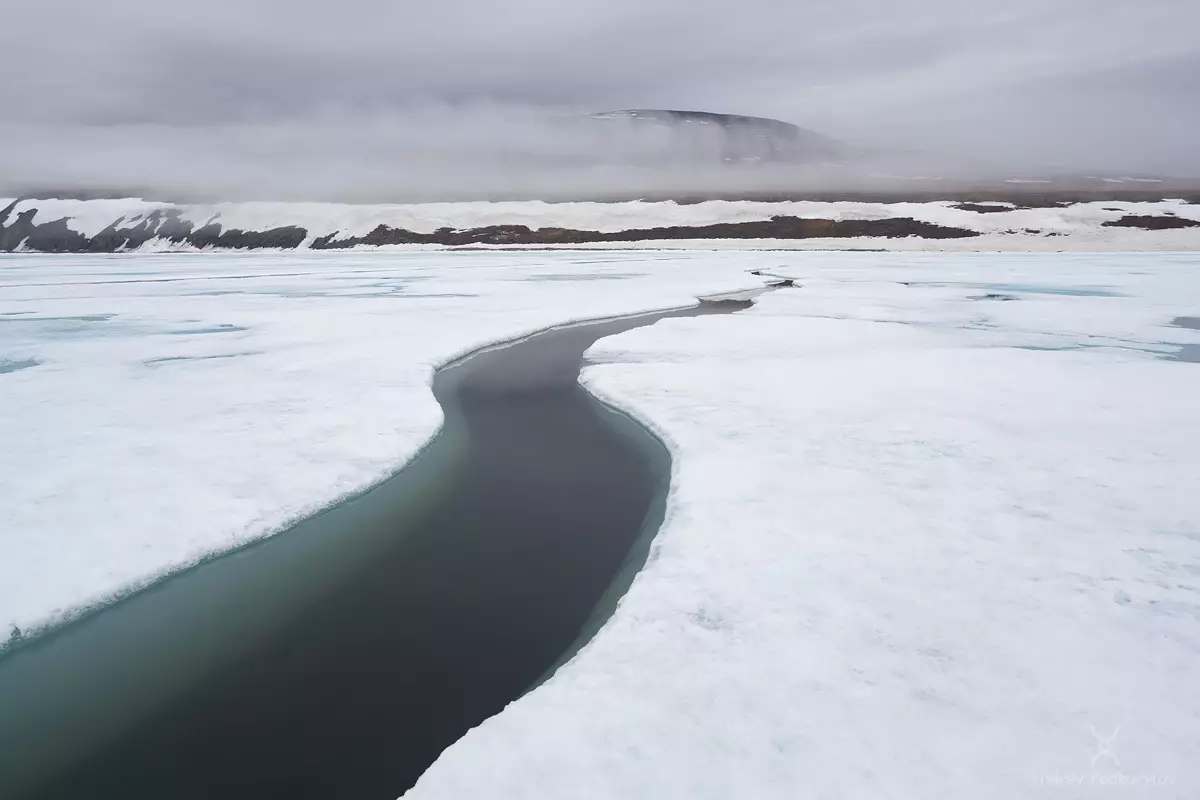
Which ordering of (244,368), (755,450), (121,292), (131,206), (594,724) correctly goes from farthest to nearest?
(131,206), (121,292), (244,368), (755,450), (594,724)

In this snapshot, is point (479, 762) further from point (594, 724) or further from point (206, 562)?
point (206, 562)

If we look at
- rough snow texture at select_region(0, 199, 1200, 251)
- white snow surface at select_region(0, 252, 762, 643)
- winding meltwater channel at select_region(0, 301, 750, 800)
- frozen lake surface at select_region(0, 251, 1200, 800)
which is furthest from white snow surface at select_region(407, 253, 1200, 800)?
rough snow texture at select_region(0, 199, 1200, 251)

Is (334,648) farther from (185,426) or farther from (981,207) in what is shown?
(981,207)

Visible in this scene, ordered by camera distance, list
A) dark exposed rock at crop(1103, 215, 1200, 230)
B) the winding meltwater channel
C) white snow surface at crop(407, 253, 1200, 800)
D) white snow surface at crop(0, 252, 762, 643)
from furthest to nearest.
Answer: dark exposed rock at crop(1103, 215, 1200, 230) < white snow surface at crop(0, 252, 762, 643) < the winding meltwater channel < white snow surface at crop(407, 253, 1200, 800)

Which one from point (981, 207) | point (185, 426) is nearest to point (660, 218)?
point (981, 207)

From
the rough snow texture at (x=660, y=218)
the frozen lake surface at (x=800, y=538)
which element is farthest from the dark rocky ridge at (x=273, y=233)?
the frozen lake surface at (x=800, y=538)

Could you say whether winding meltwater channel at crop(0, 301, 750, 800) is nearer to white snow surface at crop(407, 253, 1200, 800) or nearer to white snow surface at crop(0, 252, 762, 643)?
white snow surface at crop(0, 252, 762, 643)

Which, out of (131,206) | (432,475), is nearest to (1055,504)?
(432,475)
